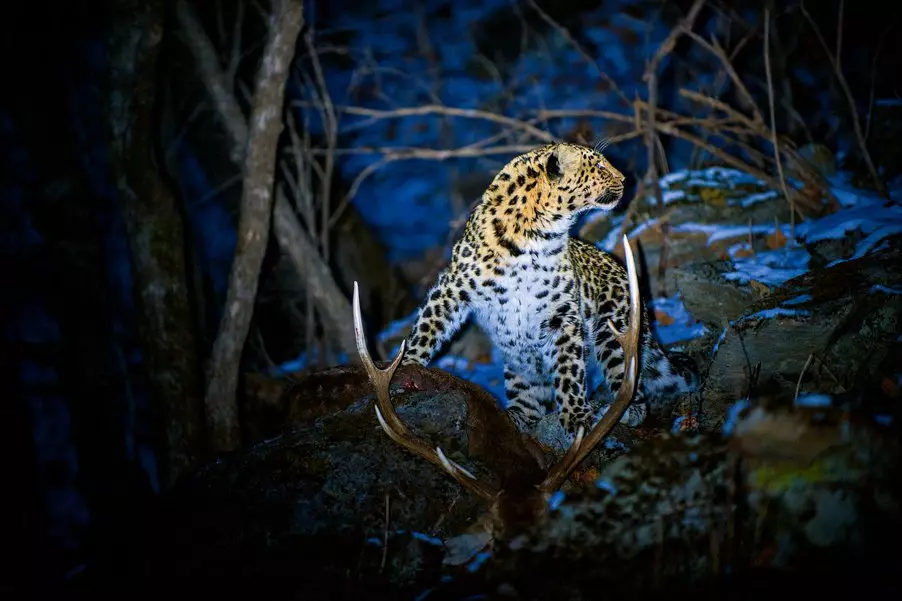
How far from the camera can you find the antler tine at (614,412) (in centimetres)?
261

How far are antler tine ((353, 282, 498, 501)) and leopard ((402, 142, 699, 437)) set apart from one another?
2.88ft

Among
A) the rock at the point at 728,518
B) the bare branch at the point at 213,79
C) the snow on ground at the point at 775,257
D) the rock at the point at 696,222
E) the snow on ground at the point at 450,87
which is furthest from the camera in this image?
the snow on ground at the point at 450,87

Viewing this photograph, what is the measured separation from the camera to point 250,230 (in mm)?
5309

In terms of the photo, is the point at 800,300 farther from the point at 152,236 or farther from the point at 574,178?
the point at 152,236

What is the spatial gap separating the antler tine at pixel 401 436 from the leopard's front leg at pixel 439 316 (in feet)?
3.08

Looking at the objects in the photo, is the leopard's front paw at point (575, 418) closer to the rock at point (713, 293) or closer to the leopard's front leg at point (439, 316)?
the leopard's front leg at point (439, 316)

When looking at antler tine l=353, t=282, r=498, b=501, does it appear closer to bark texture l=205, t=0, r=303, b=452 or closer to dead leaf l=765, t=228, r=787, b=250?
bark texture l=205, t=0, r=303, b=452

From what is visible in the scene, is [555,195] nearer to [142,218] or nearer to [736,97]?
[142,218]

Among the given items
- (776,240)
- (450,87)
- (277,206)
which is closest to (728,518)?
(776,240)

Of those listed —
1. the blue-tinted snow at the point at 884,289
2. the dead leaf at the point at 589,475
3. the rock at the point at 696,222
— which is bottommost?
the dead leaf at the point at 589,475

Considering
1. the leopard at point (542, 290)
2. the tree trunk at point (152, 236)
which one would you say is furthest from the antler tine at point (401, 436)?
the tree trunk at point (152, 236)

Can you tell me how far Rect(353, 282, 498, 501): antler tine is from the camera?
102 inches

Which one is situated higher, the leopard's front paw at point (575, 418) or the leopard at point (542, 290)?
the leopard at point (542, 290)

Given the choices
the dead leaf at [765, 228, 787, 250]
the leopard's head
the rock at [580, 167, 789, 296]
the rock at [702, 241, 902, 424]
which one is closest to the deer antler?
the rock at [702, 241, 902, 424]
